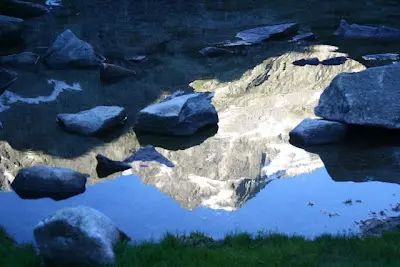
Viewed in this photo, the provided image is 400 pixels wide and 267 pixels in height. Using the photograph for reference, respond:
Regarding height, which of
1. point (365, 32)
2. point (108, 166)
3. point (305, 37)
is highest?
point (108, 166)

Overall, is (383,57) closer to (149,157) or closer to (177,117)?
(177,117)

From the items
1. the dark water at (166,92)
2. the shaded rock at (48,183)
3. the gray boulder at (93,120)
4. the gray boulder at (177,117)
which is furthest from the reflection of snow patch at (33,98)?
the shaded rock at (48,183)

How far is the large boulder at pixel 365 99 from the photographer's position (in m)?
12.7

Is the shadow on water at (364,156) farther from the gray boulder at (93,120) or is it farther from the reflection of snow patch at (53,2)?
the reflection of snow patch at (53,2)

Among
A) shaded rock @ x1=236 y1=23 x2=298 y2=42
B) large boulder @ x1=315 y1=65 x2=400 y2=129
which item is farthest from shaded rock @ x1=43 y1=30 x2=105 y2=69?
large boulder @ x1=315 y1=65 x2=400 y2=129

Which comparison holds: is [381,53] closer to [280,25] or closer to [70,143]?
[280,25]

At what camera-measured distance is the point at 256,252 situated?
299 inches

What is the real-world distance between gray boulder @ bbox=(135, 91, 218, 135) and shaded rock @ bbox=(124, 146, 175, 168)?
96 cm

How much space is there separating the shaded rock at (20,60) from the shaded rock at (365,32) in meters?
10.8

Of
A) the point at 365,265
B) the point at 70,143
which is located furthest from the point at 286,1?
the point at 365,265

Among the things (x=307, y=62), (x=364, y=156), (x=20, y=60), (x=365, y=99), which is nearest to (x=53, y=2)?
(x=20, y=60)

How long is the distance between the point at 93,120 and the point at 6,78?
585 cm

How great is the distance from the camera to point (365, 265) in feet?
22.7

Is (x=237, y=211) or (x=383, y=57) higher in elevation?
(x=237, y=211)
